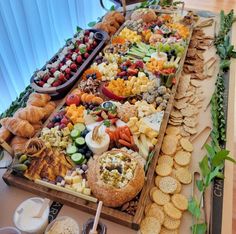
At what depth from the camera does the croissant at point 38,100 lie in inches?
60.6

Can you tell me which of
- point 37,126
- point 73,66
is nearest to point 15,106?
point 37,126

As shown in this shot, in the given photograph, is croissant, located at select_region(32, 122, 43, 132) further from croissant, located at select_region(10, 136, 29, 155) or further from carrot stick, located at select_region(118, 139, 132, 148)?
carrot stick, located at select_region(118, 139, 132, 148)

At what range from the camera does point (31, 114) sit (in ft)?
4.72

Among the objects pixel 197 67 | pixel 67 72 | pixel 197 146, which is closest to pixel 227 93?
pixel 197 67

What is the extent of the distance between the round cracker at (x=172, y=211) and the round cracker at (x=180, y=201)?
0.6 inches

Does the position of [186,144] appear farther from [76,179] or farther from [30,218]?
[30,218]

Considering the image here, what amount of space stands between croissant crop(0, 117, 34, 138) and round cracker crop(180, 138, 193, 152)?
78cm

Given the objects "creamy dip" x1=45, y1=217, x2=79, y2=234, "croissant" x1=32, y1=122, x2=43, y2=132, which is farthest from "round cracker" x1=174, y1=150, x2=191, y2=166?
"croissant" x1=32, y1=122, x2=43, y2=132

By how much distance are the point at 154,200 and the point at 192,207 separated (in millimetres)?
161

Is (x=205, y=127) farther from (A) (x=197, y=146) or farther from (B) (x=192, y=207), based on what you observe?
(B) (x=192, y=207)

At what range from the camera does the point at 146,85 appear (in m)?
1.65

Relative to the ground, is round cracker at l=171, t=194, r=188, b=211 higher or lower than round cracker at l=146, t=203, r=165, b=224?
higher

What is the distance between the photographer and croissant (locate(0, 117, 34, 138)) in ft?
4.51

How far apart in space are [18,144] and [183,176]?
0.81m
